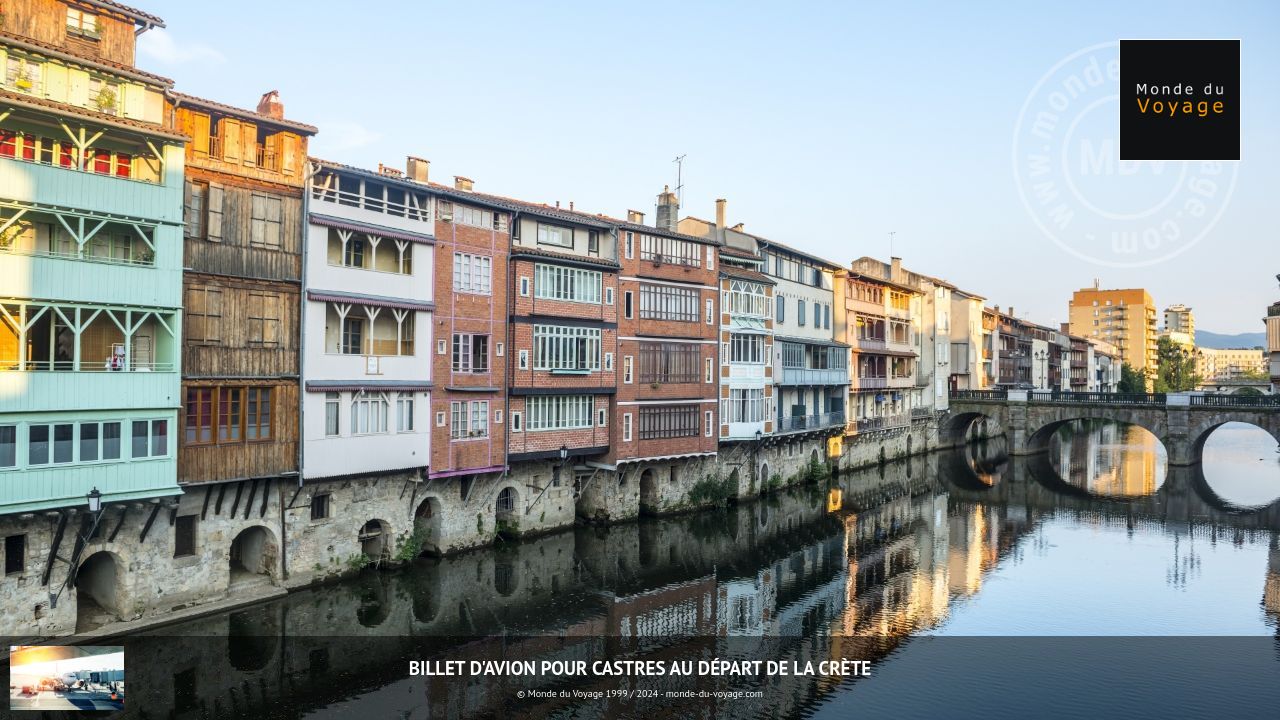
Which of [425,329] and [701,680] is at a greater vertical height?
[425,329]

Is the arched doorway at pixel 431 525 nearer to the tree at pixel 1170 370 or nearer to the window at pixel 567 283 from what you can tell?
the window at pixel 567 283

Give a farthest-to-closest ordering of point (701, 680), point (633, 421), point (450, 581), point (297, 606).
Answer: point (633, 421), point (450, 581), point (297, 606), point (701, 680)

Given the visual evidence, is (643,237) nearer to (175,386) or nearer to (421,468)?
(421,468)

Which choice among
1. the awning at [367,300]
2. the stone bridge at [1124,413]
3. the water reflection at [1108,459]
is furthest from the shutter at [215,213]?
the stone bridge at [1124,413]

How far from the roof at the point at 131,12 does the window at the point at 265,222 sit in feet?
21.8

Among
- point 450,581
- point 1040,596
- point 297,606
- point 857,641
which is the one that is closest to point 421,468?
point 450,581

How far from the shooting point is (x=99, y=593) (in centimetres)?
2911

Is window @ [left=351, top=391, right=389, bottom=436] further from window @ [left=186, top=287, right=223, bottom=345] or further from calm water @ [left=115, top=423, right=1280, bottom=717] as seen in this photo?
calm water @ [left=115, top=423, right=1280, bottom=717]

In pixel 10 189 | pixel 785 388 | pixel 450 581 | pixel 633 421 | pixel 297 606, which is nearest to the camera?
pixel 10 189

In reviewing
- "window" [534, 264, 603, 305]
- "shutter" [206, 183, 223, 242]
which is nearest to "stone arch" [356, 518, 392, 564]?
"window" [534, 264, 603, 305]

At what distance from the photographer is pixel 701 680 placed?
27.2 metres

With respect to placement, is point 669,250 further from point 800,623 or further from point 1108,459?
point 1108,459

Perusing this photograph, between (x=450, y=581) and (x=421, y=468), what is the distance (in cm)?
547

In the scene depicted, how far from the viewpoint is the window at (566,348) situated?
137 ft
